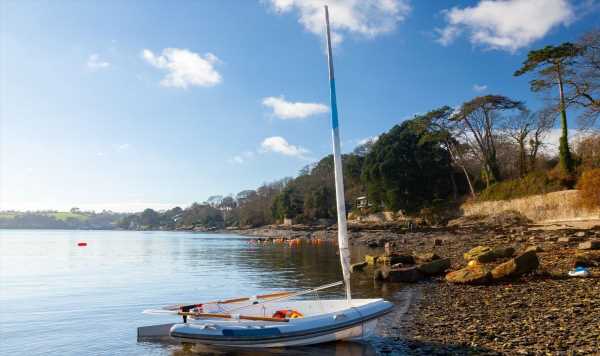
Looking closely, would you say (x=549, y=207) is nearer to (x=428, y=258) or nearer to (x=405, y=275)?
(x=428, y=258)

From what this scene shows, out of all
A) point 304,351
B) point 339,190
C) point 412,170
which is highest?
point 412,170

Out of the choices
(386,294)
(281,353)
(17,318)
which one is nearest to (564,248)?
(386,294)

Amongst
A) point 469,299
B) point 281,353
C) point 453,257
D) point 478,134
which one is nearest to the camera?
point 281,353

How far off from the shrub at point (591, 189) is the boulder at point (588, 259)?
1615 cm

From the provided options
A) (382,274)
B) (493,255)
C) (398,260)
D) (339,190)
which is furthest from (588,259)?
(339,190)

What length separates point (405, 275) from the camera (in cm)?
1852

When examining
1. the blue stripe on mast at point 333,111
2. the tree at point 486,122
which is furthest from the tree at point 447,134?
the blue stripe on mast at point 333,111

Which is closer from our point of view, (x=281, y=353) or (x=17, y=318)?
(x=281, y=353)

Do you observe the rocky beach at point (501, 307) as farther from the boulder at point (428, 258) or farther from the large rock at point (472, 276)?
the boulder at point (428, 258)

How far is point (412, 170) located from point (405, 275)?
44.6 m

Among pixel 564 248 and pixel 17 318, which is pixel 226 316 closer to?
pixel 17 318

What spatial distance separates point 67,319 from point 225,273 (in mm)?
12903

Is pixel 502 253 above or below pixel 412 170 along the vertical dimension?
below

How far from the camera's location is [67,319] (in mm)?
14906
